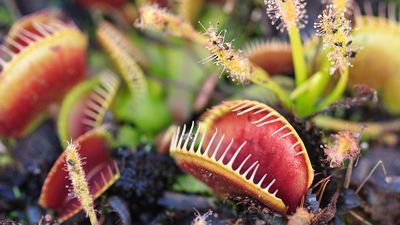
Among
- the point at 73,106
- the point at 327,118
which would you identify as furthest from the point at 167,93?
the point at 327,118

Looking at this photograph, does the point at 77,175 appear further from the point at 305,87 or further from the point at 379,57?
the point at 379,57

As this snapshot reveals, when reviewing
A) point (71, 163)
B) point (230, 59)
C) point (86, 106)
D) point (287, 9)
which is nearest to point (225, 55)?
point (230, 59)

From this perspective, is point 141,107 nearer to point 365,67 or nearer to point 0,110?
point 0,110

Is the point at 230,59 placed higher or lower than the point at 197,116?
higher

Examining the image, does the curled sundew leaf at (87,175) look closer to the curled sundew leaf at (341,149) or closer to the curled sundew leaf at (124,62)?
the curled sundew leaf at (124,62)

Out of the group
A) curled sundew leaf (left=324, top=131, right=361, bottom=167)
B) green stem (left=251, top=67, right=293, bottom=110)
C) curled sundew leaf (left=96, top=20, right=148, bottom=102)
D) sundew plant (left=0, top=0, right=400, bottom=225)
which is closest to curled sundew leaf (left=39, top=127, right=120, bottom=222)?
sundew plant (left=0, top=0, right=400, bottom=225)

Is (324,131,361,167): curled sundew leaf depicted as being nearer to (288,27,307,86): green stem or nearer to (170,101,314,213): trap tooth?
(170,101,314,213): trap tooth

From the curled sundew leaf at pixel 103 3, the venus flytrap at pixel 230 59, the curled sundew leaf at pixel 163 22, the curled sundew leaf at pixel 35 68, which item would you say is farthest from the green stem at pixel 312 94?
the curled sundew leaf at pixel 103 3

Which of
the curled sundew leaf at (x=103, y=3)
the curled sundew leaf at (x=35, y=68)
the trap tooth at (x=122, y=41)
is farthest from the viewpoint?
the curled sundew leaf at (x=103, y=3)
